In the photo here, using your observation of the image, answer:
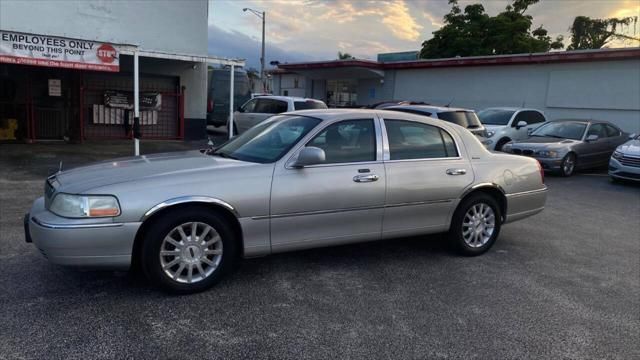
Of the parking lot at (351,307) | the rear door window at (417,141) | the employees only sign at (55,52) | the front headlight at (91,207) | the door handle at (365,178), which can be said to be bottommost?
the parking lot at (351,307)

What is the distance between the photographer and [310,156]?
14.2ft

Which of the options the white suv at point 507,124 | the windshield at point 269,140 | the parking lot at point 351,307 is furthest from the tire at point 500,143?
the windshield at point 269,140

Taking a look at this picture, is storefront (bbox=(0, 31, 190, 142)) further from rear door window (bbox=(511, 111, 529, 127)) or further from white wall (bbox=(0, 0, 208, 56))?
rear door window (bbox=(511, 111, 529, 127))

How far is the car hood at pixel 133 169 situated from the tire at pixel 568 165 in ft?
33.7

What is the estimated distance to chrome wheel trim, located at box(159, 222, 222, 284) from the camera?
13.2 ft

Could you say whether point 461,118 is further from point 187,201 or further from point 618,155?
point 187,201

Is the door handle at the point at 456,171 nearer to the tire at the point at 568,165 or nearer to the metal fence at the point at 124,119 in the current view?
the tire at the point at 568,165

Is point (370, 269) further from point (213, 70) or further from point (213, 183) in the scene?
point (213, 70)

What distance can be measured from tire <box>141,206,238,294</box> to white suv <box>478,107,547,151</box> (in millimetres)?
11269

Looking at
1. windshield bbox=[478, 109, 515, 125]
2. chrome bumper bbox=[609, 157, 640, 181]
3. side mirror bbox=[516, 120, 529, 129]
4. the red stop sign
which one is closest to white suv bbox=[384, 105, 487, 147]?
side mirror bbox=[516, 120, 529, 129]

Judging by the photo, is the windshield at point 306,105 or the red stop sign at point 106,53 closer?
the red stop sign at point 106,53

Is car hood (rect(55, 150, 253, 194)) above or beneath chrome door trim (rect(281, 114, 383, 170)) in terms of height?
beneath

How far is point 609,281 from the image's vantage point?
16.4 feet

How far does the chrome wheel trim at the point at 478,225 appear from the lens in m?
5.48
